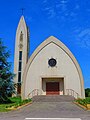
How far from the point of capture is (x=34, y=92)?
97.8 feet

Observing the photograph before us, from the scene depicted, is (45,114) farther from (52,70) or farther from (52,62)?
(52,62)

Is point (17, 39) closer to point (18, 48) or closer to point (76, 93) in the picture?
point (18, 48)

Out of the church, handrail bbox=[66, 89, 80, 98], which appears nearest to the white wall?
the church

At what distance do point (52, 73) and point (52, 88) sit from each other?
2.40 m

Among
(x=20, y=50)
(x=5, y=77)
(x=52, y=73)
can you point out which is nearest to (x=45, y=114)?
(x=5, y=77)

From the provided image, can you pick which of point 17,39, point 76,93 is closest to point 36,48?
point 76,93

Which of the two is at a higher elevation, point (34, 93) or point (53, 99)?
point (34, 93)

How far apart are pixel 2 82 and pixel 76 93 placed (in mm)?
12751

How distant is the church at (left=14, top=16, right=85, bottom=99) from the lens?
98.1 ft

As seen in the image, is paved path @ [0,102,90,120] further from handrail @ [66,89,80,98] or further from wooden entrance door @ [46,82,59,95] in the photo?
wooden entrance door @ [46,82,59,95]

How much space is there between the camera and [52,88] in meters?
31.1

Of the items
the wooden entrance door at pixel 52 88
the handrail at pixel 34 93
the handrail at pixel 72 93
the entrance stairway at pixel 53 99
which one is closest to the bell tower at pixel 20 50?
the wooden entrance door at pixel 52 88

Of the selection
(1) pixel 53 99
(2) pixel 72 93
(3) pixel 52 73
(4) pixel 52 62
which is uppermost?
(4) pixel 52 62

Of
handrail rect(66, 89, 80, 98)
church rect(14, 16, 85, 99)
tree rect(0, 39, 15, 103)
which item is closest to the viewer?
tree rect(0, 39, 15, 103)
